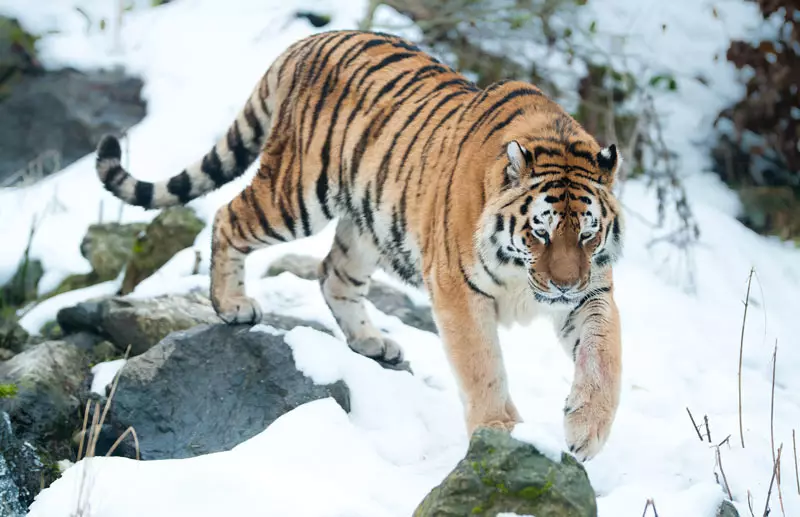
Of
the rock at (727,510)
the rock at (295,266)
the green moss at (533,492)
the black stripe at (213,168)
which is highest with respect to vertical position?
the green moss at (533,492)

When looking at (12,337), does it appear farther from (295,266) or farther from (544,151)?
(544,151)

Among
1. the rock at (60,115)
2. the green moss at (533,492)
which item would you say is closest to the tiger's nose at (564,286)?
the green moss at (533,492)

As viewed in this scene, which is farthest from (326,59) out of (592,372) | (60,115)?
(60,115)

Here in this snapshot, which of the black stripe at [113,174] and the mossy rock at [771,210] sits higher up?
the black stripe at [113,174]

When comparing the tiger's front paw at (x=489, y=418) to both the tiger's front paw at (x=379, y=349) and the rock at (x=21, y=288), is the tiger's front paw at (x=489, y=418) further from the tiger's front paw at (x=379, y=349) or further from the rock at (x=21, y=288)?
the rock at (x=21, y=288)

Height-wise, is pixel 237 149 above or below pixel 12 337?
above

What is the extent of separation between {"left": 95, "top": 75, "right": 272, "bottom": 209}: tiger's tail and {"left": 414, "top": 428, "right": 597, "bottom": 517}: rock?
253 cm

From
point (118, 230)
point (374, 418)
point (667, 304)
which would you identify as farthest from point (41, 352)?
point (667, 304)

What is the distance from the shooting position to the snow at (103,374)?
466 cm

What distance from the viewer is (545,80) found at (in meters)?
8.20

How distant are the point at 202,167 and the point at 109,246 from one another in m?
2.06

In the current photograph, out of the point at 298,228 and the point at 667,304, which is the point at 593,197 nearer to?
the point at 298,228

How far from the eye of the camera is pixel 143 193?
4.78 m

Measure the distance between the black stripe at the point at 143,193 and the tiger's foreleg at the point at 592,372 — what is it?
2.19 metres
